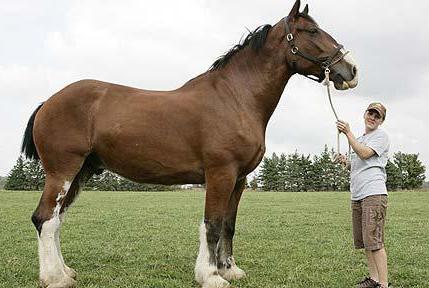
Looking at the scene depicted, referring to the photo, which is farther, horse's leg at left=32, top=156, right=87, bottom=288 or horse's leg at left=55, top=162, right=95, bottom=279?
horse's leg at left=55, top=162, right=95, bottom=279

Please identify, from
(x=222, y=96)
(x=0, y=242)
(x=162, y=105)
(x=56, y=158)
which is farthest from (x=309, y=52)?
(x=0, y=242)

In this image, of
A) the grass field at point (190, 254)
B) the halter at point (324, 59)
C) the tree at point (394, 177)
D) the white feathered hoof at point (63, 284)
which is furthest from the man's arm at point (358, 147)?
the tree at point (394, 177)

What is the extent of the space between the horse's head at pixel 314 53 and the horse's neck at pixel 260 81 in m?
0.19

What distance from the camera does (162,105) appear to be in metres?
5.41

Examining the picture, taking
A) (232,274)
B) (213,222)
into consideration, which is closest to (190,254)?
(232,274)

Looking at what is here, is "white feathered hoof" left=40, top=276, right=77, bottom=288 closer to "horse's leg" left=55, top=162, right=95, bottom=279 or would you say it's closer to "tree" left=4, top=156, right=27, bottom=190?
"horse's leg" left=55, top=162, right=95, bottom=279

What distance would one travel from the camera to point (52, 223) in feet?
17.3

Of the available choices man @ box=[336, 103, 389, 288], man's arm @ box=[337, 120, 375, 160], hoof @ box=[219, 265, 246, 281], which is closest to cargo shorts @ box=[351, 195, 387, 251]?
man @ box=[336, 103, 389, 288]

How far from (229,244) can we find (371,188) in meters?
1.96

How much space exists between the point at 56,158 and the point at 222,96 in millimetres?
2067

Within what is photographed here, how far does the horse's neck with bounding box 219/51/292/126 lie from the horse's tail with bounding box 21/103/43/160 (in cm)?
252

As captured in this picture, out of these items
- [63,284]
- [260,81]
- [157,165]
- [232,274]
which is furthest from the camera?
[232,274]

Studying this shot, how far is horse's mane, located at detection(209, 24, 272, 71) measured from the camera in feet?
18.7

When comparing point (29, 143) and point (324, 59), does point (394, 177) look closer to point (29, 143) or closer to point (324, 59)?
point (324, 59)
